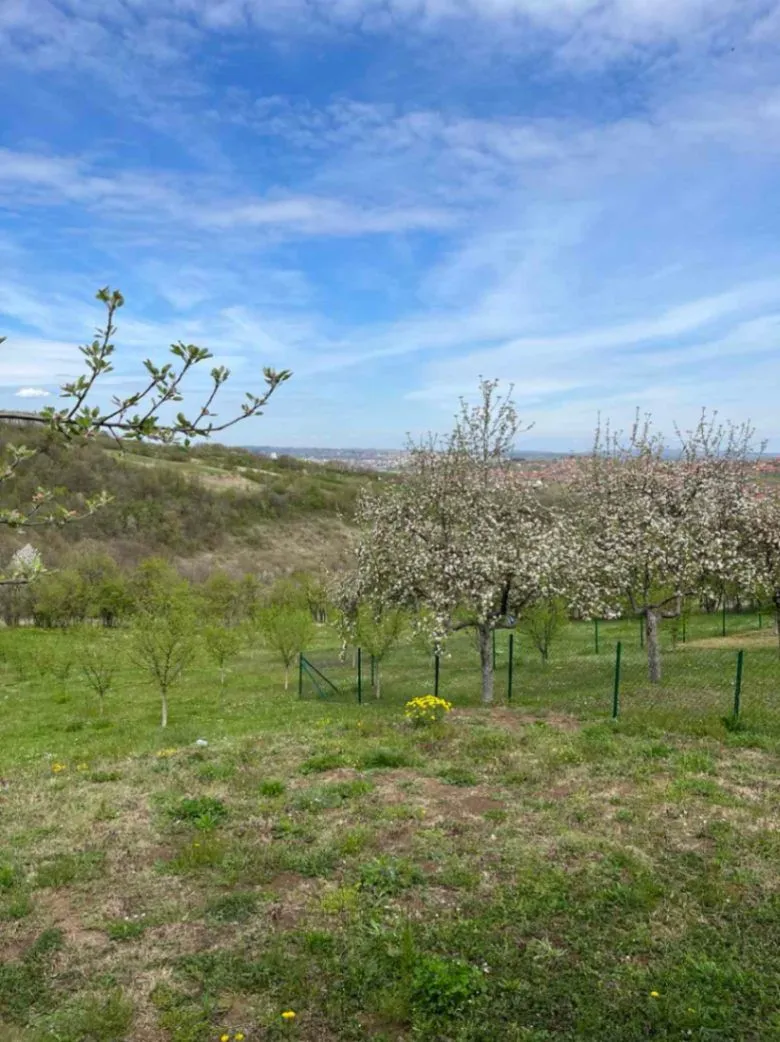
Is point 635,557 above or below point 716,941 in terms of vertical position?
above

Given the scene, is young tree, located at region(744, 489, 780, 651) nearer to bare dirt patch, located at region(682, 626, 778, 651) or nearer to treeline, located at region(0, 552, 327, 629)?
bare dirt patch, located at region(682, 626, 778, 651)

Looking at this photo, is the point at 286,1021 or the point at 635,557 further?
the point at 635,557

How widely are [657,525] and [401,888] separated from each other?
1386 cm

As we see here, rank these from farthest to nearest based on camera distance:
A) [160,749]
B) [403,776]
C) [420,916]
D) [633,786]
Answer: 1. [160,749]
2. [403,776]
3. [633,786]
4. [420,916]

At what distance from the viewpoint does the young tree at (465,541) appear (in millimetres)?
15875

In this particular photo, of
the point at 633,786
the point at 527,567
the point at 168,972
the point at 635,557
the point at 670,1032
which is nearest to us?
the point at 670,1032

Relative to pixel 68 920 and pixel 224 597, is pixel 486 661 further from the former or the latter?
pixel 224 597

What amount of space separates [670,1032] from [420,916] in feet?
7.05

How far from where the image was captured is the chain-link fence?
1313 centimetres

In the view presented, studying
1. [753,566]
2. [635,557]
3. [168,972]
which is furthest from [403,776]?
[753,566]

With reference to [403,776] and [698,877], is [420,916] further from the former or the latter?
[403,776]

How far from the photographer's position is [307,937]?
5812 millimetres

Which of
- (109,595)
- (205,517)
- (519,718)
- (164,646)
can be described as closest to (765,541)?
(519,718)

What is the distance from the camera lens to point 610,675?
20.2 metres
